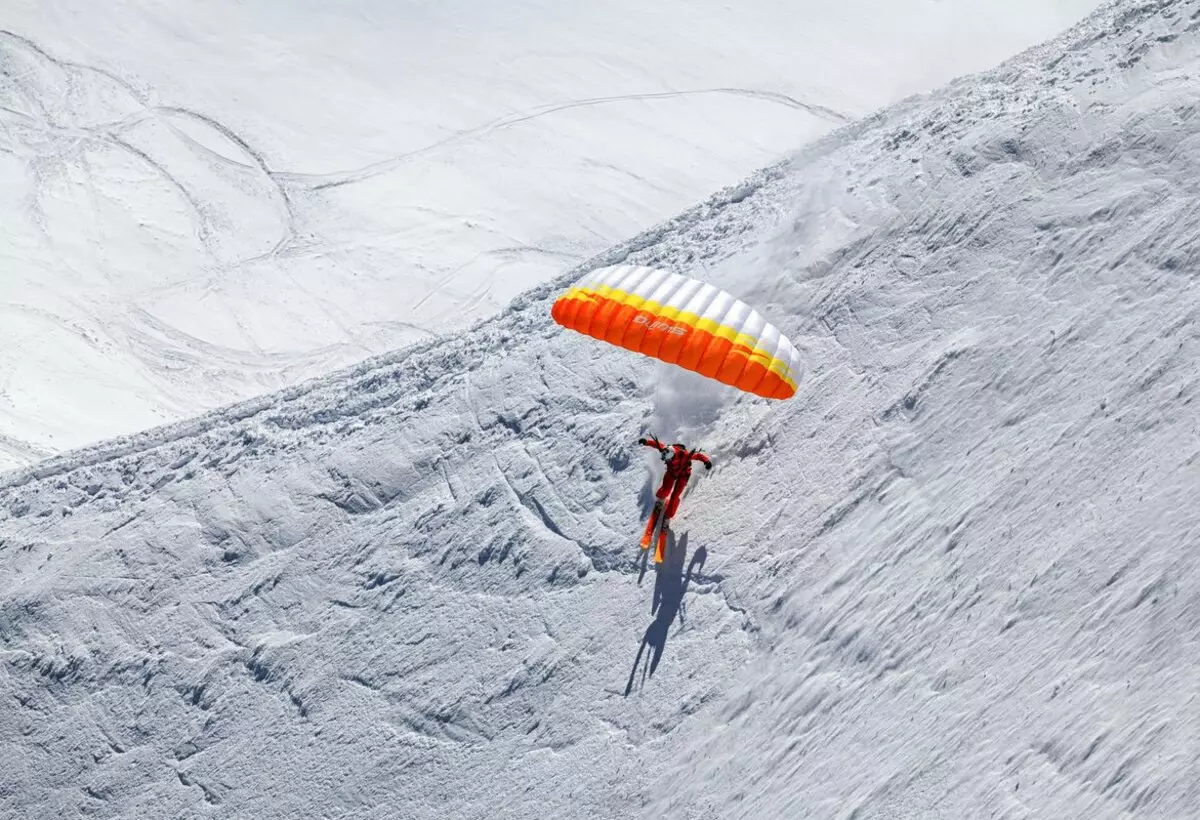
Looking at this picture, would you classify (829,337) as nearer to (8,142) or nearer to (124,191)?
(124,191)

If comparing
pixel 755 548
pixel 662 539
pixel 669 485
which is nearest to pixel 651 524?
pixel 662 539

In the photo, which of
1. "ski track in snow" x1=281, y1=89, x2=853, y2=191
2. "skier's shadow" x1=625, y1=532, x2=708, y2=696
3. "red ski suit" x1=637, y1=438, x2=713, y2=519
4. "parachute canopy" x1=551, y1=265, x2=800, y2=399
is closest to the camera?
"parachute canopy" x1=551, y1=265, x2=800, y2=399

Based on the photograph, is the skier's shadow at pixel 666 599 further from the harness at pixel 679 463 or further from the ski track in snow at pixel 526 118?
the ski track in snow at pixel 526 118

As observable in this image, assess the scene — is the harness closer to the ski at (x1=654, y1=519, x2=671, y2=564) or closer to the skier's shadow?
the ski at (x1=654, y1=519, x2=671, y2=564)

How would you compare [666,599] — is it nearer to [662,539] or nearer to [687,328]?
[662,539]

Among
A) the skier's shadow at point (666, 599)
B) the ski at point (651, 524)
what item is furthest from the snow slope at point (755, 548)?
the ski at point (651, 524)

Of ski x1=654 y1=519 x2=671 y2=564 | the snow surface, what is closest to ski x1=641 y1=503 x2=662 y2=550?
ski x1=654 y1=519 x2=671 y2=564

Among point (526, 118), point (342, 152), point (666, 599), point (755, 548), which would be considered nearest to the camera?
point (755, 548)
